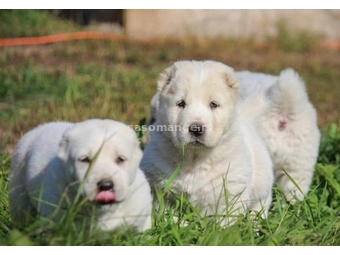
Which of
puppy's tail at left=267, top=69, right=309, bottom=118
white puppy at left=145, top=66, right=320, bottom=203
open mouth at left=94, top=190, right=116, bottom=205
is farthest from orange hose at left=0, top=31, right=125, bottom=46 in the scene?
open mouth at left=94, top=190, right=116, bottom=205

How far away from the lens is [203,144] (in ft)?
17.9

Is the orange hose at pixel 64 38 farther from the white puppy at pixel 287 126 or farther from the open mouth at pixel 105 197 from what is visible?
the open mouth at pixel 105 197

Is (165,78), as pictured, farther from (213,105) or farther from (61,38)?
(61,38)

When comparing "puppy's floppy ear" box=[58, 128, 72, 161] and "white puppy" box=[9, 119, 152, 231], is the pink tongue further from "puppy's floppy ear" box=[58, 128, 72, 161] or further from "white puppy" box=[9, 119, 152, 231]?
"puppy's floppy ear" box=[58, 128, 72, 161]

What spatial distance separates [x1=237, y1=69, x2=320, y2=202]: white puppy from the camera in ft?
23.3

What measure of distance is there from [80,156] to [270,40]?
34.5 ft

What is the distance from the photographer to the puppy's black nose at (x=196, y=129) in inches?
211

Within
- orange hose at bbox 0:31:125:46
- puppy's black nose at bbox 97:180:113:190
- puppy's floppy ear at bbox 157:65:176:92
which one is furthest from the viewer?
orange hose at bbox 0:31:125:46

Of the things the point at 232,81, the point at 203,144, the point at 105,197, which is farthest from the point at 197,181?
the point at 105,197

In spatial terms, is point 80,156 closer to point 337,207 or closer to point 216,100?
point 216,100

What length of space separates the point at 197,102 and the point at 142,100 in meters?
3.99

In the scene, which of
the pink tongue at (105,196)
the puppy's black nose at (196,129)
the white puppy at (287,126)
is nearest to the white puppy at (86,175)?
the pink tongue at (105,196)

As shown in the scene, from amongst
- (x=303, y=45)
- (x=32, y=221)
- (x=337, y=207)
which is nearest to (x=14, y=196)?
(x=32, y=221)

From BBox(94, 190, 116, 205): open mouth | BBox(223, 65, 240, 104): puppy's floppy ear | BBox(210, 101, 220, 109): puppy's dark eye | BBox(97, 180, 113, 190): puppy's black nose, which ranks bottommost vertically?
BBox(94, 190, 116, 205): open mouth
